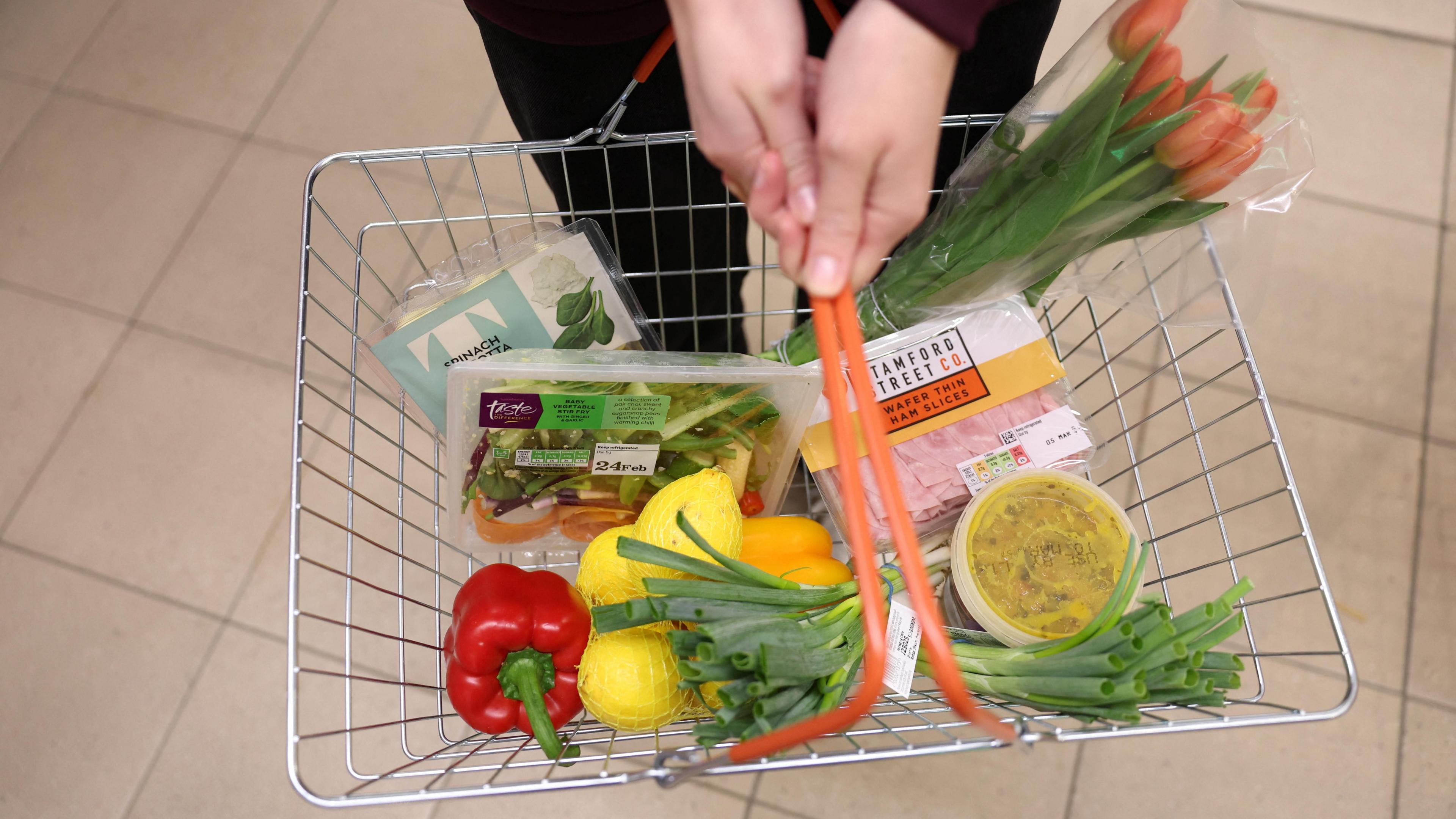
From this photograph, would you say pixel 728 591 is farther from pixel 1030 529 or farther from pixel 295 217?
pixel 295 217

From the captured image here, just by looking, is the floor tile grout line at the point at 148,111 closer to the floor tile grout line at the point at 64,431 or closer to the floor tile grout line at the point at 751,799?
the floor tile grout line at the point at 64,431

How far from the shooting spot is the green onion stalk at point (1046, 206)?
0.63 metres

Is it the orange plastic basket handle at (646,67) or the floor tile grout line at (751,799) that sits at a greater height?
the orange plastic basket handle at (646,67)

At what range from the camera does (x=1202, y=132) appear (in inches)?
24.2

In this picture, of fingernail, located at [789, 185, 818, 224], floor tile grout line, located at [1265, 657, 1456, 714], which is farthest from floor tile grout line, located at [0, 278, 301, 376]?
floor tile grout line, located at [1265, 657, 1456, 714]

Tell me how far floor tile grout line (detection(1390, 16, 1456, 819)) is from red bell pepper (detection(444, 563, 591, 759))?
1.20m

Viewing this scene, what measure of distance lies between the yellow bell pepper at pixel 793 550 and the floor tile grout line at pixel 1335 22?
5.09ft

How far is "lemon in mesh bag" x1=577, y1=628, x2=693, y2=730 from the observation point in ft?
2.12

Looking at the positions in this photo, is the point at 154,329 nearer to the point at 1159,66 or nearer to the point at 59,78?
the point at 59,78

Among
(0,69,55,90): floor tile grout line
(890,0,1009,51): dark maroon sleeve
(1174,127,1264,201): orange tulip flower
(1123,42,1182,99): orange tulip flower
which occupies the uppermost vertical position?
(0,69,55,90): floor tile grout line

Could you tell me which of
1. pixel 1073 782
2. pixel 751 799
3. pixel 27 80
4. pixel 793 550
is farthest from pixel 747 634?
pixel 27 80

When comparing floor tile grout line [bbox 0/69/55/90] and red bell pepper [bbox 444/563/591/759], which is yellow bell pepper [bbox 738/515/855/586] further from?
floor tile grout line [bbox 0/69/55/90]

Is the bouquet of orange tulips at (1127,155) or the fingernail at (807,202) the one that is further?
the bouquet of orange tulips at (1127,155)

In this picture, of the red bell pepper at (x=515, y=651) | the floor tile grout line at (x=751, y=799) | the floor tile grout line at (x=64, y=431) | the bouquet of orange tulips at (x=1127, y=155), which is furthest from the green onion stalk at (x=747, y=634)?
the floor tile grout line at (x=64, y=431)
